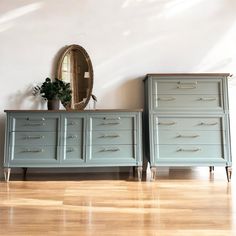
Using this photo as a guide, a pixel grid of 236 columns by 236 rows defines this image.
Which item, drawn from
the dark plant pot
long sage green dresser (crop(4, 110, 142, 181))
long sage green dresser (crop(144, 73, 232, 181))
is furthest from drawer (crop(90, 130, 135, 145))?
the dark plant pot

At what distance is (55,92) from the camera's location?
3.06 metres

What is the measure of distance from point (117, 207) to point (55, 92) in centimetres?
177

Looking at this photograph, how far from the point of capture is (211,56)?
3.50m

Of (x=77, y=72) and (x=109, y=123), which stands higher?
(x=77, y=72)

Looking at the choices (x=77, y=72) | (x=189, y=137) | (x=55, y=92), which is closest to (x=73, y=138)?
(x=55, y=92)

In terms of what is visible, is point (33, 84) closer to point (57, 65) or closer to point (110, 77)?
point (57, 65)

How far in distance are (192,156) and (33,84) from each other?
2101mm

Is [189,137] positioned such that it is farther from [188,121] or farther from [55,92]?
[55,92]

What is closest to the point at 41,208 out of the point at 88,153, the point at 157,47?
the point at 88,153

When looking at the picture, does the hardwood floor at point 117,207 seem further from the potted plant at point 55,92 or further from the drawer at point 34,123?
the potted plant at point 55,92

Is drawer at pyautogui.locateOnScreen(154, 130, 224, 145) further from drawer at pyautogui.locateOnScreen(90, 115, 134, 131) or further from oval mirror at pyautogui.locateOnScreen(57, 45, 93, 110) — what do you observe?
oval mirror at pyautogui.locateOnScreen(57, 45, 93, 110)

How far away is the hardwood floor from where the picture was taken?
1278mm

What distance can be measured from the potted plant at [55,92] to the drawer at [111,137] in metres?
0.59

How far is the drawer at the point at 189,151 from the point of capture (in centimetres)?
285
